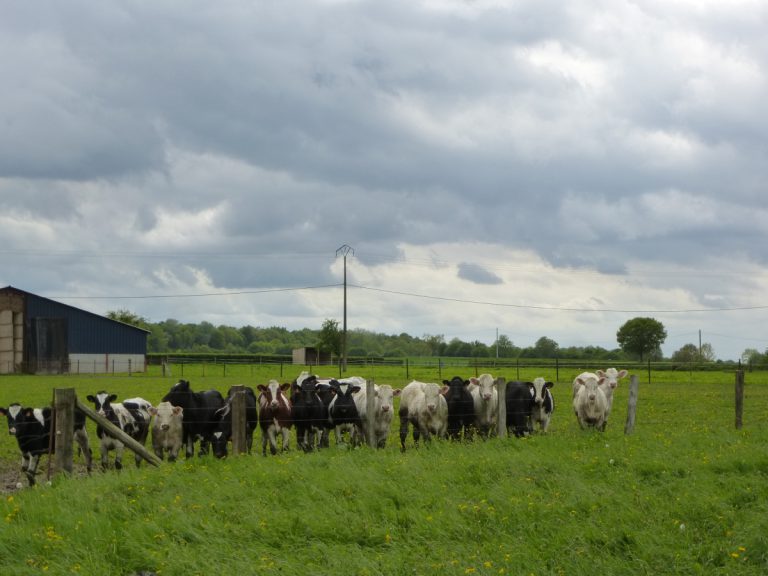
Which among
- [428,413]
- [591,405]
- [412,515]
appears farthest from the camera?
[591,405]

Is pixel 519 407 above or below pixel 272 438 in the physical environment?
above

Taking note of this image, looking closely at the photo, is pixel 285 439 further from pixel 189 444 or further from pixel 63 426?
pixel 63 426

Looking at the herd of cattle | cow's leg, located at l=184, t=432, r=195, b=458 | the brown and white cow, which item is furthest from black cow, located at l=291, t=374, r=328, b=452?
cow's leg, located at l=184, t=432, r=195, b=458

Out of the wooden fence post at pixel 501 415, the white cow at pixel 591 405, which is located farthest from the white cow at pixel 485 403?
the white cow at pixel 591 405

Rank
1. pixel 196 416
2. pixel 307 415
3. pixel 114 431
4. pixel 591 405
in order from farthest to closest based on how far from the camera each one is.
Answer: pixel 591 405 → pixel 307 415 → pixel 196 416 → pixel 114 431

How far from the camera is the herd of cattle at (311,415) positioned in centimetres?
1508

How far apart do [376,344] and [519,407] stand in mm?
131553

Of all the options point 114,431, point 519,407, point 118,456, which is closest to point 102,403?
point 118,456

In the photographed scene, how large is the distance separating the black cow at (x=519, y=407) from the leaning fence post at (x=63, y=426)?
9.04 meters

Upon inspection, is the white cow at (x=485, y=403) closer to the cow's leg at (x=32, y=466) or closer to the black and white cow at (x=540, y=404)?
the black and white cow at (x=540, y=404)

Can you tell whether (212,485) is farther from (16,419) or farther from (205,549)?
(16,419)

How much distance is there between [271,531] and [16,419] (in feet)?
23.1

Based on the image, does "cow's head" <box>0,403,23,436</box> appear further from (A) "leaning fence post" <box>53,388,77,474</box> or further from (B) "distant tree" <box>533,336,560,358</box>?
(B) "distant tree" <box>533,336,560,358</box>

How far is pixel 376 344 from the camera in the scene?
14912 cm
